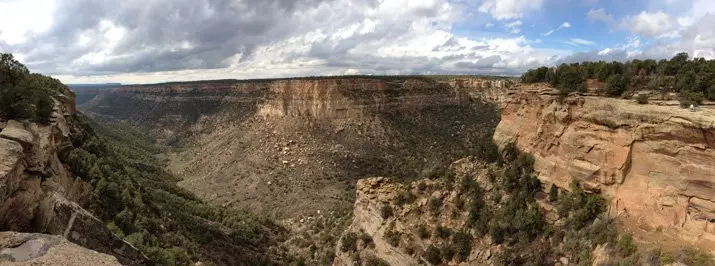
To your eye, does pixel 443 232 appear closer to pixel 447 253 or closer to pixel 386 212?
pixel 447 253

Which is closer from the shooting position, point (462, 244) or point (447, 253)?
point (462, 244)

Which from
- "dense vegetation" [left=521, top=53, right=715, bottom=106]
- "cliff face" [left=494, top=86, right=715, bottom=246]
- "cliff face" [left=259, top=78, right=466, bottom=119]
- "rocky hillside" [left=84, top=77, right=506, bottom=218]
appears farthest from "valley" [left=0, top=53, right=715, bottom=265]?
"cliff face" [left=259, top=78, right=466, bottom=119]

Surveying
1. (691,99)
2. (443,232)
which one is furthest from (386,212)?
(691,99)

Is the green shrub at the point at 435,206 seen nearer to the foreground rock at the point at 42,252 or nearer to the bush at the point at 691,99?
the bush at the point at 691,99

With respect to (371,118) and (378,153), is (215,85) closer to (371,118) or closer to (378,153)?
(371,118)

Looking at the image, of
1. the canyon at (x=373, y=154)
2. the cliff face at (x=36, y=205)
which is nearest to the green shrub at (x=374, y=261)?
the canyon at (x=373, y=154)

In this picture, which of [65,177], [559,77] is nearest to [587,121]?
[559,77]

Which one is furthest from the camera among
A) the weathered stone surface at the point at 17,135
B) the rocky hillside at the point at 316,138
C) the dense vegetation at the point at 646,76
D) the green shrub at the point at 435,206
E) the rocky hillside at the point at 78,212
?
the rocky hillside at the point at 316,138
